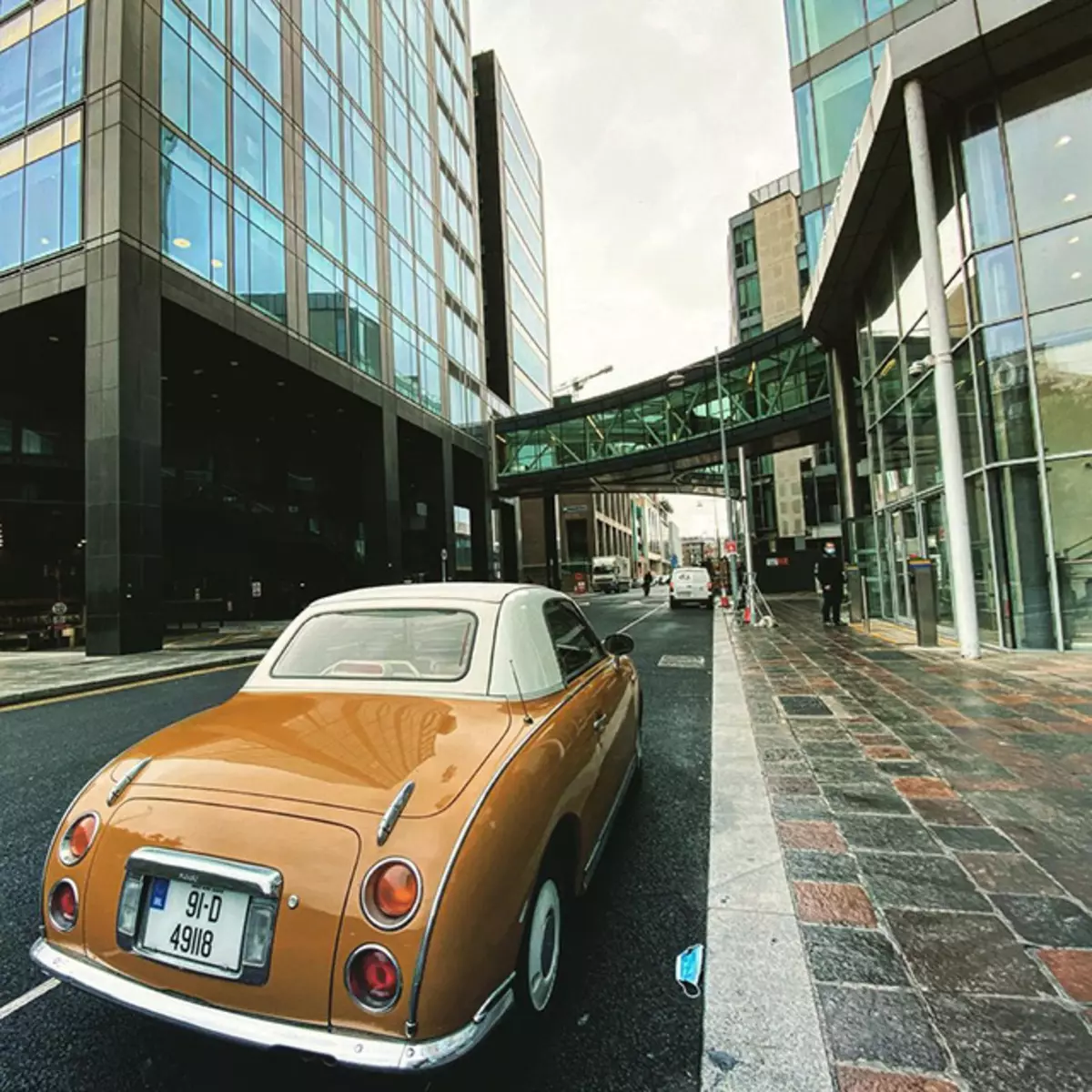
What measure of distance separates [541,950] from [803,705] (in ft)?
17.3

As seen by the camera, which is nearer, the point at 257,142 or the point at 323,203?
the point at 257,142

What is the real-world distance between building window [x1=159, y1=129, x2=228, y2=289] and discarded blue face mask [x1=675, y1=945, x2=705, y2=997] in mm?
20435

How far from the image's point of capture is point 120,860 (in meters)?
1.85

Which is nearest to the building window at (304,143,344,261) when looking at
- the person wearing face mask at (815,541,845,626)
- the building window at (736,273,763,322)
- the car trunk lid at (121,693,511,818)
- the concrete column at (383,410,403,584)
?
the concrete column at (383,410,403,584)

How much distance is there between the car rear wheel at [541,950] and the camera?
6.37 ft

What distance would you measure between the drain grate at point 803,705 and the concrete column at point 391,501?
69.9 feet

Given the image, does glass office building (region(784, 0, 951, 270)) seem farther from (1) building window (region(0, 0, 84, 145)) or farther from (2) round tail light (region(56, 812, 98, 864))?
(2) round tail light (region(56, 812, 98, 864))

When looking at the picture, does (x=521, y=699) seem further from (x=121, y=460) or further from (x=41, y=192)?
(x=41, y=192)

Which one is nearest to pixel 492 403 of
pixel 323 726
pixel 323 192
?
pixel 323 192

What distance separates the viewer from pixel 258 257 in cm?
2064

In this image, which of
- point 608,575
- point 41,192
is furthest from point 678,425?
point 608,575

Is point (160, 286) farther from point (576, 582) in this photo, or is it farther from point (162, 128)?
point (576, 582)

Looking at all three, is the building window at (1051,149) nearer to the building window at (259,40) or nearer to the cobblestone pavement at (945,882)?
Answer: the cobblestone pavement at (945,882)

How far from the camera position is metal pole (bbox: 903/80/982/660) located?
9.30 m
